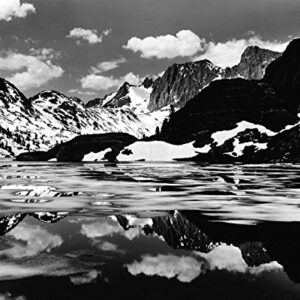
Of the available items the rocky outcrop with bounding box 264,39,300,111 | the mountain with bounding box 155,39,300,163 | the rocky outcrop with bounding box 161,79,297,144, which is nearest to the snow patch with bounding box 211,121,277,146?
the mountain with bounding box 155,39,300,163

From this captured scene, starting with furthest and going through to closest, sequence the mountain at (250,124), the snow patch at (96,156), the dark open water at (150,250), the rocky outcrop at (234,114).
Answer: the snow patch at (96,156) < the rocky outcrop at (234,114) < the mountain at (250,124) < the dark open water at (150,250)

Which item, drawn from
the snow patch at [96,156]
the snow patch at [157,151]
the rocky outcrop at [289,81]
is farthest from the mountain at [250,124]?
the snow patch at [96,156]

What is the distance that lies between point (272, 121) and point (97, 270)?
15901cm

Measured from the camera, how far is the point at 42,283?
10109 millimetres

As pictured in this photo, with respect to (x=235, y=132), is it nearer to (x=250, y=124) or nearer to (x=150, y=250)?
(x=250, y=124)

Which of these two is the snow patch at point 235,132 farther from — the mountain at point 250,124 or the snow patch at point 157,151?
the snow patch at point 157,151

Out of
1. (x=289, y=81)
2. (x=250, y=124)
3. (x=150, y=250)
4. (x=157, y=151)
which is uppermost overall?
(x=289, y=81)

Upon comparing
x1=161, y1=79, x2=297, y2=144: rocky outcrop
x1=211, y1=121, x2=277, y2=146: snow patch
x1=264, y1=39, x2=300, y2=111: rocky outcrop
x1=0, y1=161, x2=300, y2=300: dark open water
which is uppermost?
x1=264, y1=39, x2=300, y2=111: rocky outcrop

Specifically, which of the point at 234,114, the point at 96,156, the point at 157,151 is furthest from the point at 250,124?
the point at 96,156

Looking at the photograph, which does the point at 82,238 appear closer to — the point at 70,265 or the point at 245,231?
the point at 70,265

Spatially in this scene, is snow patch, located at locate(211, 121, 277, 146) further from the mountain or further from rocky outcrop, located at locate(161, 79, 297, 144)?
rocky outcrop, located at locate(161, 79, 297, 144)

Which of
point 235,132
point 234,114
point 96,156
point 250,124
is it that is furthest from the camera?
point 96,156

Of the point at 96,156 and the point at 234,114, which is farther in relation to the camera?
the point at 96,156

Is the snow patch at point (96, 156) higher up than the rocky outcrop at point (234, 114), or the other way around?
the rocky outcrop at point (234, 114)
